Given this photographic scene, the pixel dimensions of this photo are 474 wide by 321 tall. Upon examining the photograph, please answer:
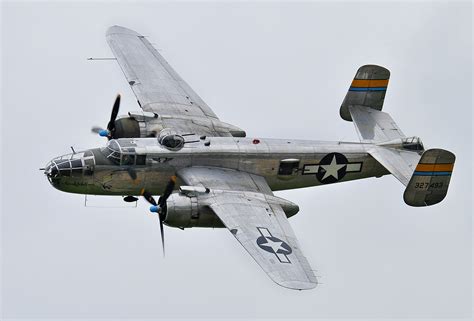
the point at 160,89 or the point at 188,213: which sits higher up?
the point at 160,89

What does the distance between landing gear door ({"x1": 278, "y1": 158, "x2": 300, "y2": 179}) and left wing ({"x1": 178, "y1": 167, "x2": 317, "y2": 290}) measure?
37.2 inches

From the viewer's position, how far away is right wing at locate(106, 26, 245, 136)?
158 ft

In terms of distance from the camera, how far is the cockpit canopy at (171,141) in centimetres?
4500

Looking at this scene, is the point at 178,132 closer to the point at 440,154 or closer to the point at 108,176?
the point at 108,176

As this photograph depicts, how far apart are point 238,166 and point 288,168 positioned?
1.89 m

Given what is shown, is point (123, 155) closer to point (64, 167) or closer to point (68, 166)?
point (68, 166)

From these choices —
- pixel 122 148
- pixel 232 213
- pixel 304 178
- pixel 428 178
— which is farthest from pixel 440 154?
pixel 122 148

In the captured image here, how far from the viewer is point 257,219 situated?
4269 cm

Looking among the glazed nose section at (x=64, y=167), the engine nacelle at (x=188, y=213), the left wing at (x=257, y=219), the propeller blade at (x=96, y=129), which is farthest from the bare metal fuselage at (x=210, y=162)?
the engine nacelle at (x=188, y=213)

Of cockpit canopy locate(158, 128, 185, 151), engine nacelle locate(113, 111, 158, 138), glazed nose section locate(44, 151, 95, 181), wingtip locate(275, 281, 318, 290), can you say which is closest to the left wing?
wingtip locate(275, 281, 318, 290)

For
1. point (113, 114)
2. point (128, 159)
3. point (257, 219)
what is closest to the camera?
point (257, 219)

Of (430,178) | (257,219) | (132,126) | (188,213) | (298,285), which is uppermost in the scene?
(132,126)

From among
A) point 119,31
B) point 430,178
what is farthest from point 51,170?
point 430,178

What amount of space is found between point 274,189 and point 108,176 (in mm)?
5979
